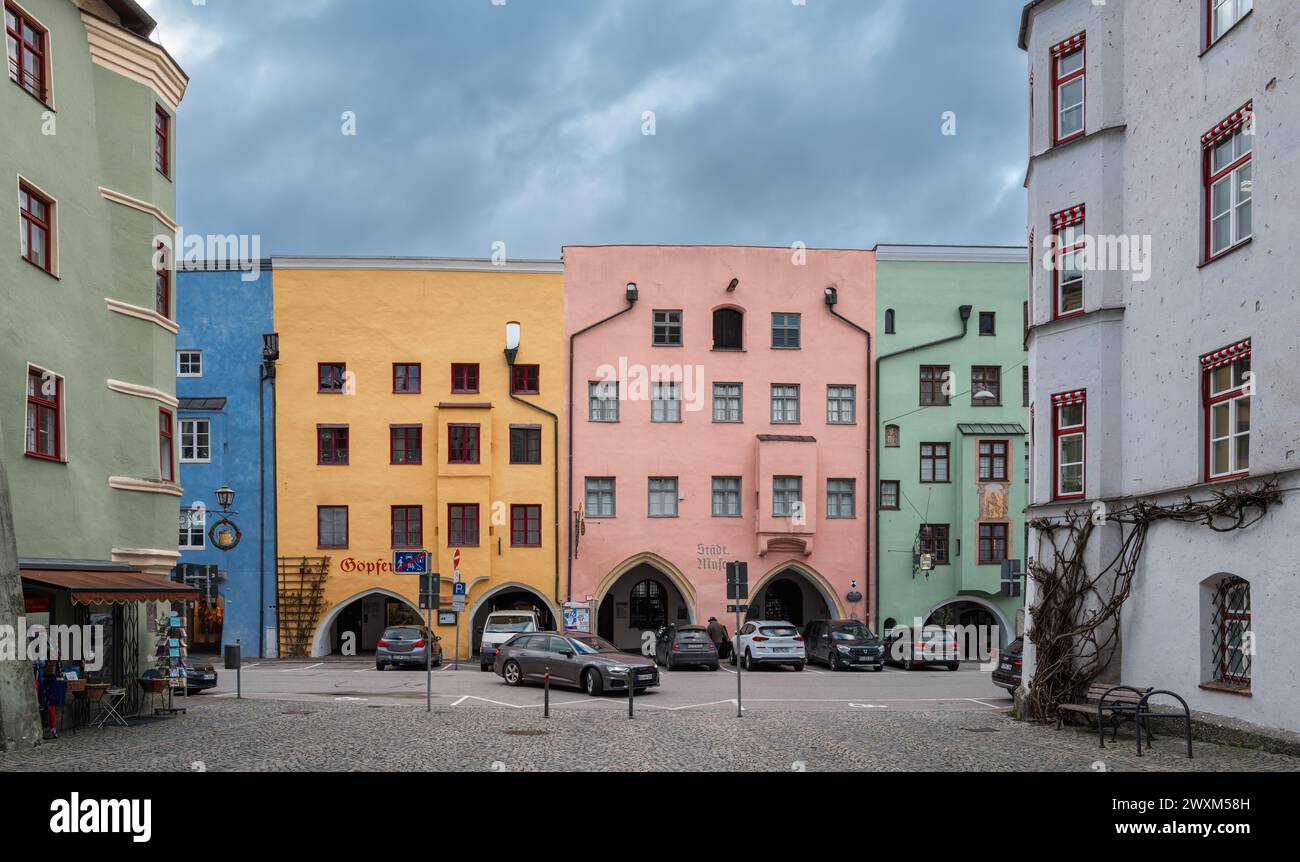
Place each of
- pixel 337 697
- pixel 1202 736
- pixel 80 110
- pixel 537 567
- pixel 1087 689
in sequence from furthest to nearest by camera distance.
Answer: pixel 537 567 < pixel 337 697 < pixel 80 110 < pixel 1087 689 < pixel 1202 736

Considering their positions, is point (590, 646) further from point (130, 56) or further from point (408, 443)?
point (408, 443)

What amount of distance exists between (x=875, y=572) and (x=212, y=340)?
2491 centimetres

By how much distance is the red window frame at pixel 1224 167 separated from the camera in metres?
16.3

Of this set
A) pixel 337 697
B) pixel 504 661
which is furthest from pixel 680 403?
pixel 337 697

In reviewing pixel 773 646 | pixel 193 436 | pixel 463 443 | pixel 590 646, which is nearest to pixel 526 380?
pixel 463 443

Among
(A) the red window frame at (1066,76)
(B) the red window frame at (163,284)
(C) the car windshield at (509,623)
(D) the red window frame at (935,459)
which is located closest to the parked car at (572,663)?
(C) the car windshield at (509,623)

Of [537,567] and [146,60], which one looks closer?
[146,60]

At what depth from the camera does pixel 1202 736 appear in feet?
54.7

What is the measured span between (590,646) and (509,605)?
57.9 ft

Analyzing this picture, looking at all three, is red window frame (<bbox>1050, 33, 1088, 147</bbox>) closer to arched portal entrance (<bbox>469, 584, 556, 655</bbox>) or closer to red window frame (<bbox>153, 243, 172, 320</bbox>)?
red window frame (<bbox>153, 243, 172, 320</bbox>)

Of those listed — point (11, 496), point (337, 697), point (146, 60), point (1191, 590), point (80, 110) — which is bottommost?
point (337, 697)

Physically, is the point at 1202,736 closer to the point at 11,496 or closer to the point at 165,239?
the point at 11,496

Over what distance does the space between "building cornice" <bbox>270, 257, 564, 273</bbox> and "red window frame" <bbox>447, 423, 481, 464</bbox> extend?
18.6ft

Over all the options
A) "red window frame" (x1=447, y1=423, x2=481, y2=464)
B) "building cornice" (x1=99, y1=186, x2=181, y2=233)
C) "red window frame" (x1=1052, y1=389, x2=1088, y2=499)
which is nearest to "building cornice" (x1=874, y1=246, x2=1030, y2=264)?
"red window frame" (x1=447, y1=423, x2=481, y2=464)
